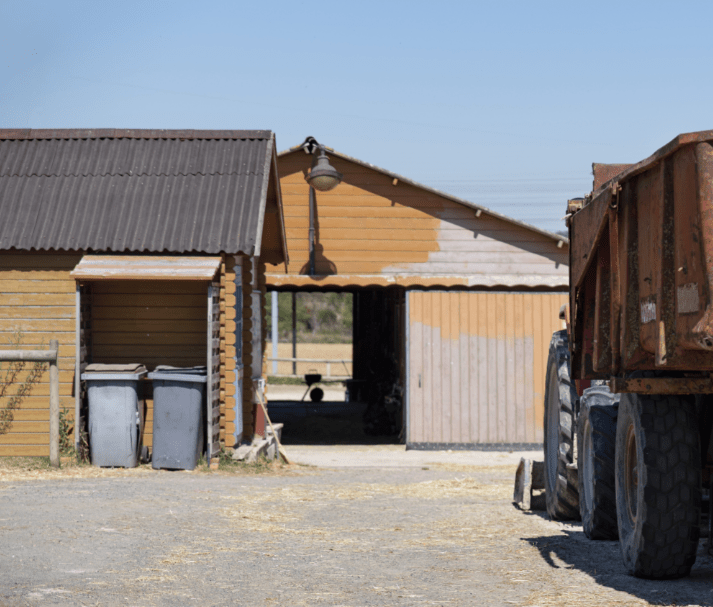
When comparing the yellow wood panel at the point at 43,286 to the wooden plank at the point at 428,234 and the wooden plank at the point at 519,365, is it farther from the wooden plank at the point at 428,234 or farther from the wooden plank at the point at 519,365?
the wooden plank at the point at 519,365

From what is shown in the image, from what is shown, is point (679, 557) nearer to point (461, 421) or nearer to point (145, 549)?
point (145, 549)

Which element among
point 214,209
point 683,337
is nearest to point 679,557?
point 683,337

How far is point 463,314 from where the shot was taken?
14742 millimetres

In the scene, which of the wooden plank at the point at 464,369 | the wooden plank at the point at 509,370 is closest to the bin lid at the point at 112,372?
the wooden plank at the point at 464,369

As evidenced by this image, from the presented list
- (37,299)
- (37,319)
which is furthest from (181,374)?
(37,299)

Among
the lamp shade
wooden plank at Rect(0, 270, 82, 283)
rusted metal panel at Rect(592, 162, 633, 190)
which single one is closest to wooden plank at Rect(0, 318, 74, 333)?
wooden plank at Rect(0, 270, 82, 283)

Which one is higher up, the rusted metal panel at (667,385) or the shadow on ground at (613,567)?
the rusted metal panel at (667,385)

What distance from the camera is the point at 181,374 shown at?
36.0ft

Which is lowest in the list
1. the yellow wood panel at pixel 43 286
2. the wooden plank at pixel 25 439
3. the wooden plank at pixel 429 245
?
the wooden plank at pixel 25 439

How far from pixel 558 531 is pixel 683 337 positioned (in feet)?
11.2

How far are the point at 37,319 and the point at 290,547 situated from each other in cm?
Answer: 616

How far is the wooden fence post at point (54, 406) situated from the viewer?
35.1 ft

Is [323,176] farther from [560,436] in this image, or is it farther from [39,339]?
[560,436]

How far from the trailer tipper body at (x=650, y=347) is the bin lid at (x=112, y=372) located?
244 inches
